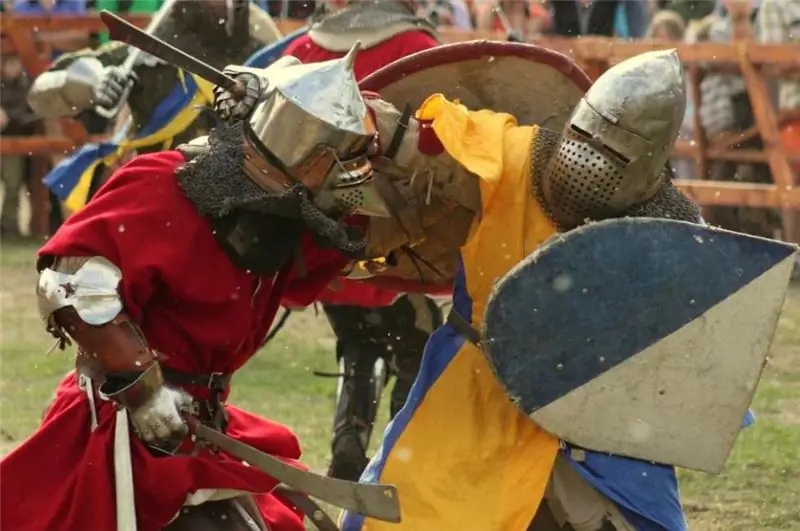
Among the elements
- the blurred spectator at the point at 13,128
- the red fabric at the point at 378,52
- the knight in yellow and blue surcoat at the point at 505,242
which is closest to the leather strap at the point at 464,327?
the knight in yellow and blue surcoat at the point at 505,242

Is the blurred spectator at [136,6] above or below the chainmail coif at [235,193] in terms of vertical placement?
below

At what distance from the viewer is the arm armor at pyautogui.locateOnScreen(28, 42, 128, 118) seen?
658 cm

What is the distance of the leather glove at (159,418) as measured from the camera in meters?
3.43

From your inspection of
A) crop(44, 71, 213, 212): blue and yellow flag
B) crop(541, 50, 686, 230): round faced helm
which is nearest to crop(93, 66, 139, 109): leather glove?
crop(44, 71, 213, 212): blue and yellow flag

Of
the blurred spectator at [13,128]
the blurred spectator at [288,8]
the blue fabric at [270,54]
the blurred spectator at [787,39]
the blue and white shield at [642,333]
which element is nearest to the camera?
the blue and white shield at [642,333]

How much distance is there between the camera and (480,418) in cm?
379

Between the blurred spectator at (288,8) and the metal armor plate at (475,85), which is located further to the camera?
the blurred spectator at (288,8)

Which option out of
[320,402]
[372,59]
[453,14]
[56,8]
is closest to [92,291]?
[372,59]

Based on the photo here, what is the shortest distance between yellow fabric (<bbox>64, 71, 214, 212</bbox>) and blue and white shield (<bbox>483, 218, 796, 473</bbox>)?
9.44ft

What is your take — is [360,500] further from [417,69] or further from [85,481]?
[417,69]

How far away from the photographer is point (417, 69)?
3.99 m

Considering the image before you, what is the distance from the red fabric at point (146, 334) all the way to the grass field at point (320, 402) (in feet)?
7.67

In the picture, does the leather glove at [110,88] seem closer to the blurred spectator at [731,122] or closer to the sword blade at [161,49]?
the sword blade at [161,49]

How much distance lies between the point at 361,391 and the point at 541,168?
6.28 feet
